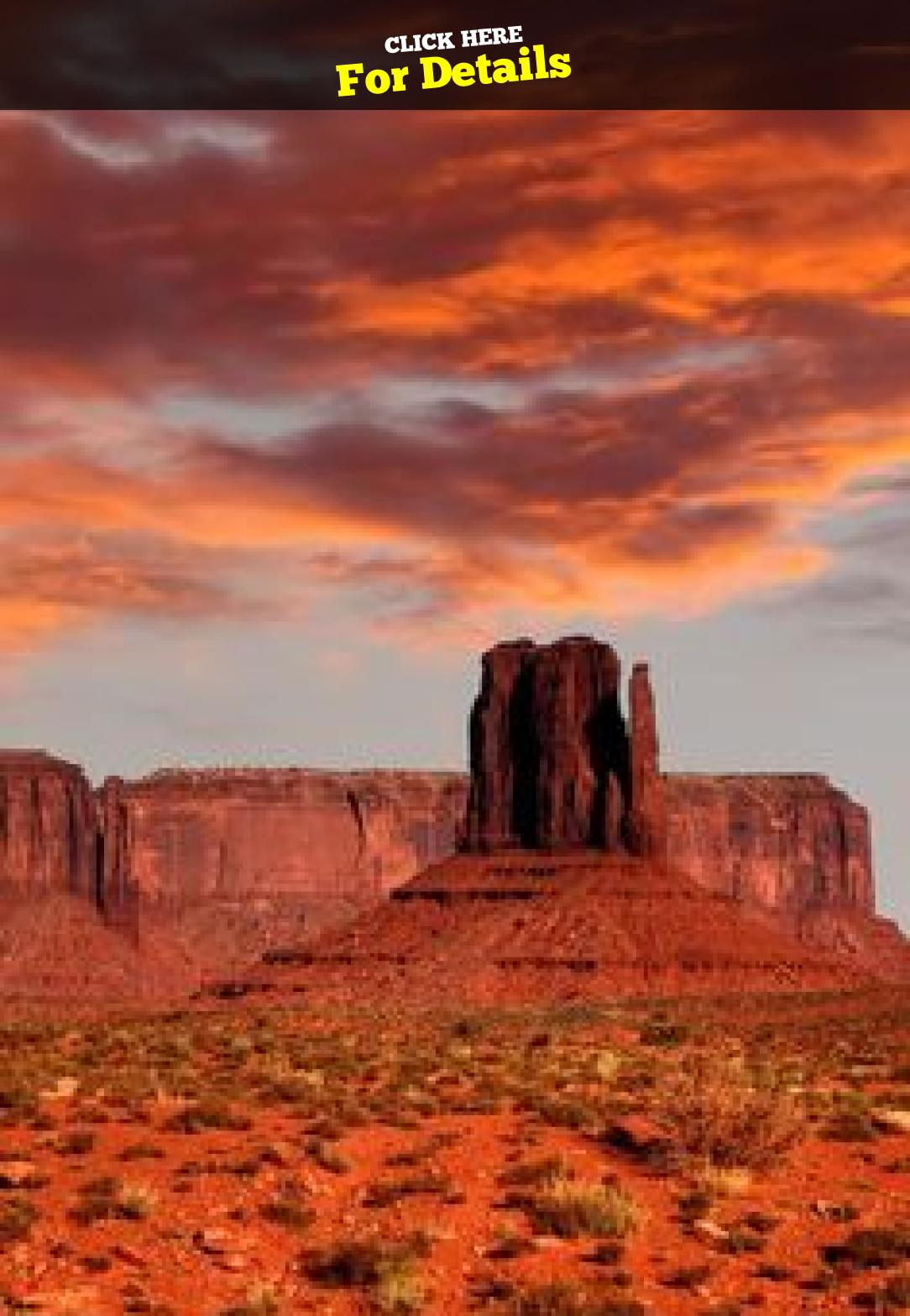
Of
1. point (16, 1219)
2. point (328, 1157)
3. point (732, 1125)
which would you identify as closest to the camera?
point (16, 1219)

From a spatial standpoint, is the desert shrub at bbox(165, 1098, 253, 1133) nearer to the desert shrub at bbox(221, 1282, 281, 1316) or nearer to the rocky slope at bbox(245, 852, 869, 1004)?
the desert shrub at bbox(221, 1282, 281, 1316)

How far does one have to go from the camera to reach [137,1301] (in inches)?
790

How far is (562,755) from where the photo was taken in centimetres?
13475

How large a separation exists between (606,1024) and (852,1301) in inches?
1920

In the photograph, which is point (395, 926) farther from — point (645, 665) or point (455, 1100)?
point (455, 1100)

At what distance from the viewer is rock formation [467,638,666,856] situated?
132 m

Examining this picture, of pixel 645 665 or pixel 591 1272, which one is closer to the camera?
pixel 591 1272

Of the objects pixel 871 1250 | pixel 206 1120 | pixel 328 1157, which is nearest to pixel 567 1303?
pixel 871 1250

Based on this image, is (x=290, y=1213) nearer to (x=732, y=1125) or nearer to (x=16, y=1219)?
(x=16, y=1219)

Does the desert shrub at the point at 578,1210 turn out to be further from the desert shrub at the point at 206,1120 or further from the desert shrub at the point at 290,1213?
the desert shrub at the point at 206,1120

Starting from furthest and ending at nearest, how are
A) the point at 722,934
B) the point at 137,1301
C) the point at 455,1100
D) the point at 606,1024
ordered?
1. the point at 722,934
2. the point at 606,1024
3. the point at 455,1100
4. the point at 137,1301

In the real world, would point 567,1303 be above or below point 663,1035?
below

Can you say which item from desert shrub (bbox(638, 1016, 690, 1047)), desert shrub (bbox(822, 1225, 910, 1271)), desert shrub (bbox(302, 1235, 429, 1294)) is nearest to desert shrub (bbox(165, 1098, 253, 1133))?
desert shrub (bbox(302, 1235, 429, 1294))

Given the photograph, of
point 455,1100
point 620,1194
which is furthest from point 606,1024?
point 620,1194
